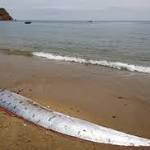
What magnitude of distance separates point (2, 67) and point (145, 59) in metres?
8.21

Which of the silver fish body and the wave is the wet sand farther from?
the wave

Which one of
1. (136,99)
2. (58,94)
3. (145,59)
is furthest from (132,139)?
(145,59)

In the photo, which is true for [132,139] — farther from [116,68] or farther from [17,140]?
[116,68]

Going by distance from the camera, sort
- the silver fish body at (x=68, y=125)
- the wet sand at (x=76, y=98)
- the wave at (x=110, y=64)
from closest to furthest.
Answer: the silver fish body at (x=68, y=125) → the wet sand at (x=76, y=98) → the wave at (x=110, y=64)

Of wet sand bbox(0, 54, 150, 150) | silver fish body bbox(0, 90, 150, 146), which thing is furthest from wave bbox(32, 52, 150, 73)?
silver fish body bbox(0, 90, 150, 146)

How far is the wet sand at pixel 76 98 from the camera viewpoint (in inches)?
230

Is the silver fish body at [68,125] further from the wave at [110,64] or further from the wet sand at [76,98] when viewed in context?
the wave at [110,64]

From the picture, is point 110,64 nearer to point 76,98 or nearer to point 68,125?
point 76,98

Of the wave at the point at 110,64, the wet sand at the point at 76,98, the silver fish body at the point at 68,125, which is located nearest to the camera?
the silver fish body at the point at 68,125

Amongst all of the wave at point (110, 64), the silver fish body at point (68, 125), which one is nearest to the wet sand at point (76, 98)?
the silver fish body at point (68, 125)

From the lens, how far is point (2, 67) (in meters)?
14.4

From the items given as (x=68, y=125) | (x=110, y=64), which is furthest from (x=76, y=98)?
(x=110, y=64)

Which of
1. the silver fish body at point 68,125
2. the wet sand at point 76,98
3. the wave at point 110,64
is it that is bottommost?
the wave at point 110,64

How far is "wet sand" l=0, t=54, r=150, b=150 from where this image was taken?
230 inches
